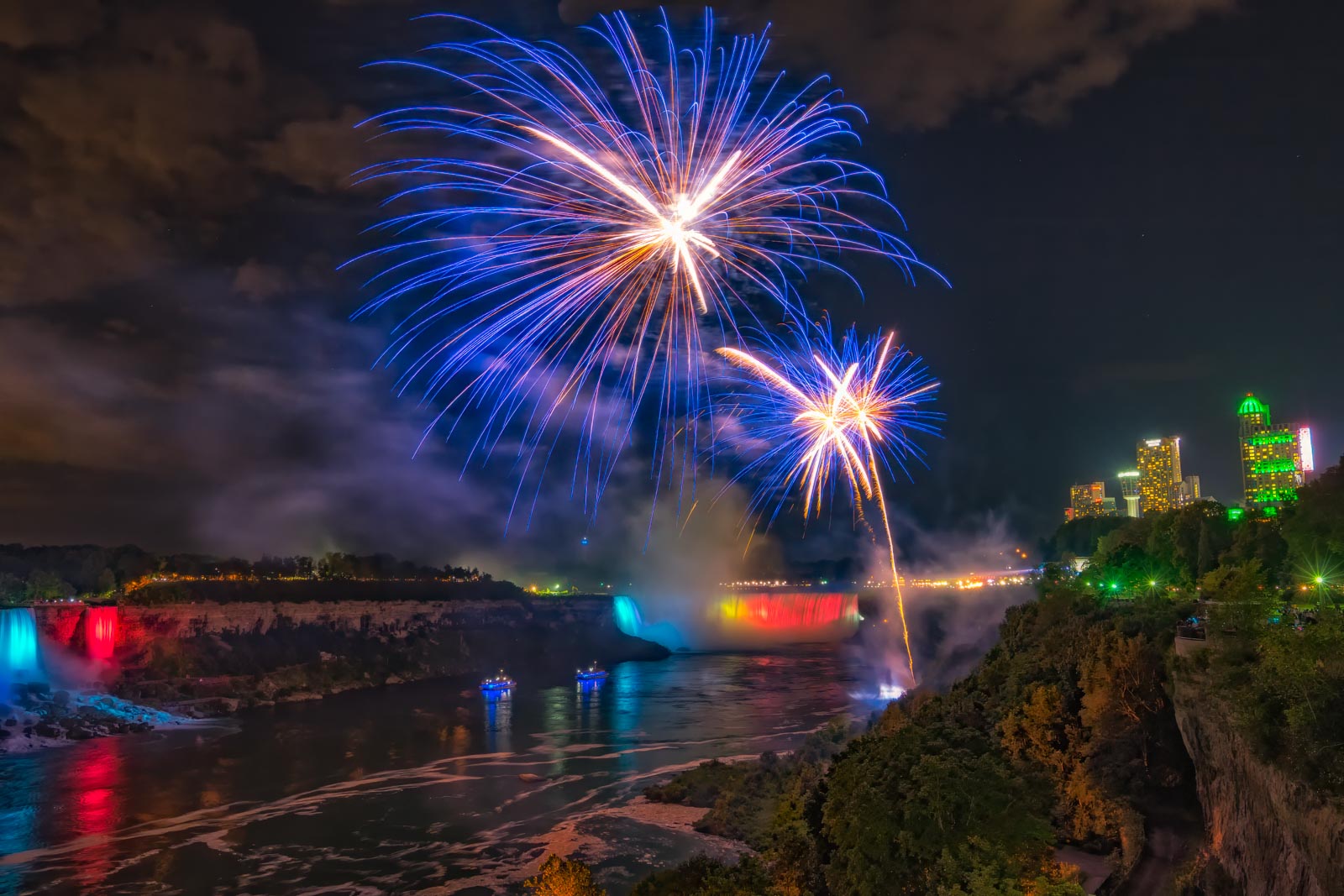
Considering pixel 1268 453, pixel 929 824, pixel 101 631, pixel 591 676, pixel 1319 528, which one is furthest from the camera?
pixel 1268 453

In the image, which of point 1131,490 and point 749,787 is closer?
point 749,787

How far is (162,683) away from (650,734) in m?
36.1

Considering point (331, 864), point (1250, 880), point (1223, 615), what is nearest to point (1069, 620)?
point (1223, 615)

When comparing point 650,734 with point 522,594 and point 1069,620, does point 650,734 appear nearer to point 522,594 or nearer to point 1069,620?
point 1069,620

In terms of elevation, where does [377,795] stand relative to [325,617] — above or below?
below

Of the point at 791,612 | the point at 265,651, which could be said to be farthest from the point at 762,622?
the point at 265,651

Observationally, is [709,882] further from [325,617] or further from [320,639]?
[325,617]

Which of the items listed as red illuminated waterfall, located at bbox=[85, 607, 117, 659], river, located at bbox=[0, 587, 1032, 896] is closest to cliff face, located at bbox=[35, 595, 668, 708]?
red illuminated waterfall, located at bbox=[85, 607, 117, 659]

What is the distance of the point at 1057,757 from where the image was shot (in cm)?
1709

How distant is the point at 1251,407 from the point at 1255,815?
105281 mm

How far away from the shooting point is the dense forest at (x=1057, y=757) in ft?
36.1

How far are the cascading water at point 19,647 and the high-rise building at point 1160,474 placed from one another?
447 feet

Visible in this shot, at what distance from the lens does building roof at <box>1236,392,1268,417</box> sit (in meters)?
97.1

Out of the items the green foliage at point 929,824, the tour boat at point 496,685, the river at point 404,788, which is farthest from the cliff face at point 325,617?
the green foliage at point 929,824
